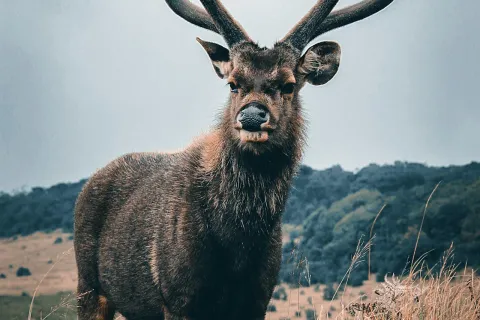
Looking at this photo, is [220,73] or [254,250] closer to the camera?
[254,250]

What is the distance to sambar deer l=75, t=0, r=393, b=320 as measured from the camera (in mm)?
5152

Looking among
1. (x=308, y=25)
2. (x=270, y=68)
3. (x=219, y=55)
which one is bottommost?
(x=270, y=68)

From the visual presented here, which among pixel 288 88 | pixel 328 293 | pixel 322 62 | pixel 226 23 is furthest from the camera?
pixel 328 293

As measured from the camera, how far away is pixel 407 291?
5.88 meters

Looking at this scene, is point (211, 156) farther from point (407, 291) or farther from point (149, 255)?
point (407, 291)

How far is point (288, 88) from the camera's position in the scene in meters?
5.35

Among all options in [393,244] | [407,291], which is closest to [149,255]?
[407,291]

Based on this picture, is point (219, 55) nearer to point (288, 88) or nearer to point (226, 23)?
point (226, 23)

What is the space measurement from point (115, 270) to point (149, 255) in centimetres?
76

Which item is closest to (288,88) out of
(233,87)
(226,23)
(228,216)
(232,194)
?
(233,87)

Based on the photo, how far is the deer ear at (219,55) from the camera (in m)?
5.71

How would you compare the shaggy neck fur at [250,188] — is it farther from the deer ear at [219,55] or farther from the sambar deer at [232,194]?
the deer ear at [219,55]

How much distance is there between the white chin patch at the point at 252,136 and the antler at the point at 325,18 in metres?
1.19

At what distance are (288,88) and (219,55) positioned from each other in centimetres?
83
